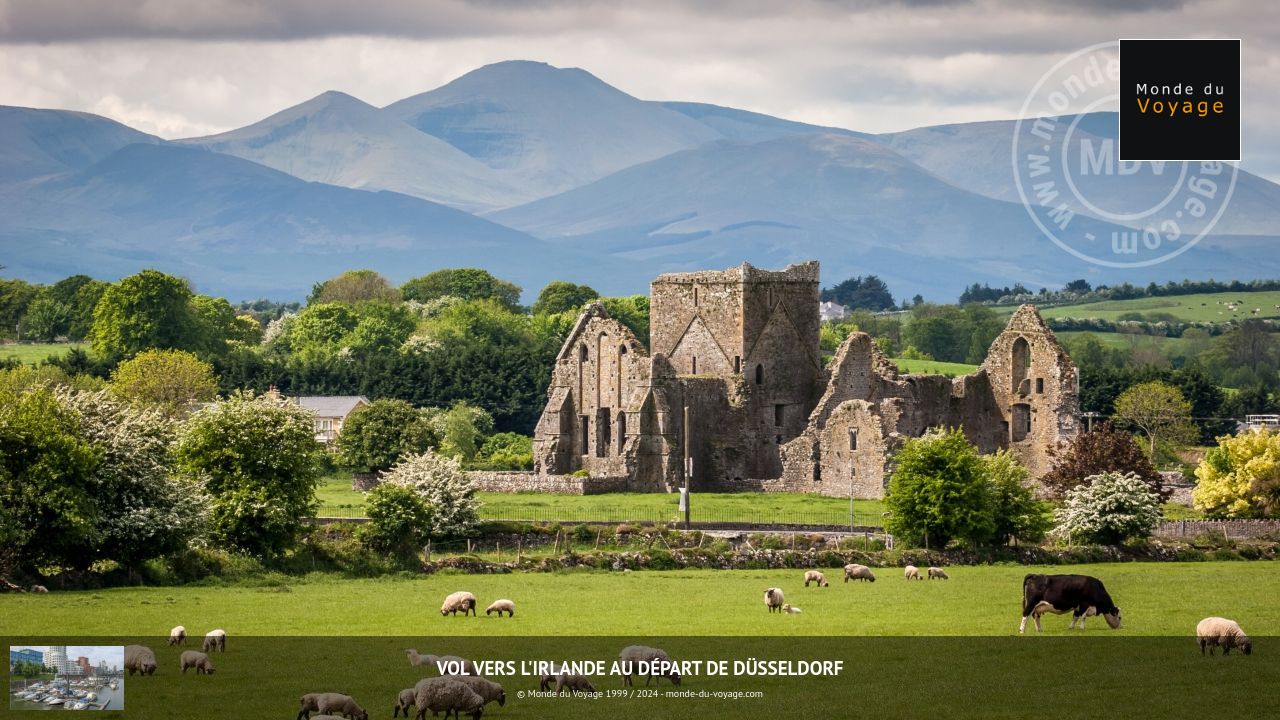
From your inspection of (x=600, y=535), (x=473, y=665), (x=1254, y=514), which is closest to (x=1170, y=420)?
(x=1254, y=514)

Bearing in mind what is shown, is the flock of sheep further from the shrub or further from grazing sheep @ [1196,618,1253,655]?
grazing sheep @ [1196,618,1253,655]

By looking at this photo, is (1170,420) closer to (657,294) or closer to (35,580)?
(657,294)

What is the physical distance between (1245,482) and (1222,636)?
33112 millimetres

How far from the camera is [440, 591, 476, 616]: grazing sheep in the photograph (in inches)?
1828

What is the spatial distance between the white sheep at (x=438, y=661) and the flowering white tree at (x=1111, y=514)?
31.9m

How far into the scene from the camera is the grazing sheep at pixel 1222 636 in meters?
39.0

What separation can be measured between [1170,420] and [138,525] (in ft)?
234

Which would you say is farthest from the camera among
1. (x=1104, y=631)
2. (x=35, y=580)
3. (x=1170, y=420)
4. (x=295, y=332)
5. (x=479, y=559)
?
(x=295, y=332)

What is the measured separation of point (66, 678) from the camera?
1347 inches

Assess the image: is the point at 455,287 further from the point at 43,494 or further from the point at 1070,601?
the point at 1070,601

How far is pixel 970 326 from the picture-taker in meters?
194

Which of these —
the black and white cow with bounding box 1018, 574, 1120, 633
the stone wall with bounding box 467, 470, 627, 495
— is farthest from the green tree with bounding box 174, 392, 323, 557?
the stone wall with bounding box 467, 470, 627, 495

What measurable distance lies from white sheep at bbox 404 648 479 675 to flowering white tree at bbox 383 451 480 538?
83.0 feet

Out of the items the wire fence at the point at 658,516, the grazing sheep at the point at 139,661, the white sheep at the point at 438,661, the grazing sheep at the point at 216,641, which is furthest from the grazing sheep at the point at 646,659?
the wire fence at the point at 658,516
